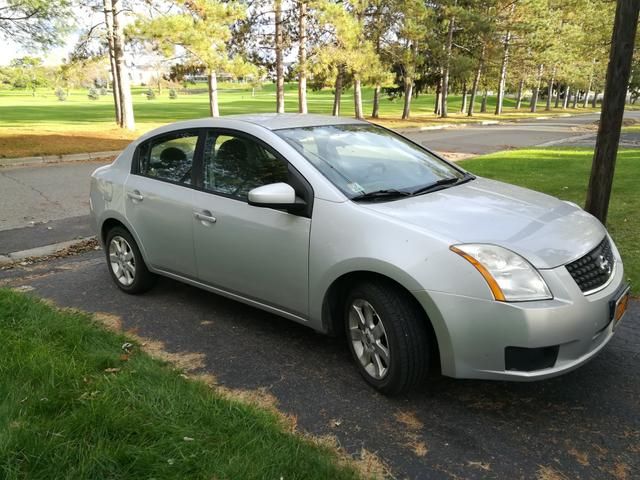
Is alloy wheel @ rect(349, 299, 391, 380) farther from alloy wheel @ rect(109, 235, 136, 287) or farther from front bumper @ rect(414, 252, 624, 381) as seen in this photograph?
alloy wheel @ rect(109, 235, 136, 287)

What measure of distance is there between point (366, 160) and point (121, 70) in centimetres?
1818

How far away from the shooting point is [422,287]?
112 inches

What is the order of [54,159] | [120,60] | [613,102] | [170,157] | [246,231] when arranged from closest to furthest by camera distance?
[246,231] < [170,157] < [613,102] < [54,159] < [120,60]

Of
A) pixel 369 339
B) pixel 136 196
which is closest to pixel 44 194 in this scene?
pixel 136 196

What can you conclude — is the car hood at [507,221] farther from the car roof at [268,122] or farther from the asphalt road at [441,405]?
the car roof at [268,122]

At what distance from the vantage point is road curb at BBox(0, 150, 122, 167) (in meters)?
13.6

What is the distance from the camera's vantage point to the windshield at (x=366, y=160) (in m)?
3.58

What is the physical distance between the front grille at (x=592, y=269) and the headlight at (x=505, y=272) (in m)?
0.26

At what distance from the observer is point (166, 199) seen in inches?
170

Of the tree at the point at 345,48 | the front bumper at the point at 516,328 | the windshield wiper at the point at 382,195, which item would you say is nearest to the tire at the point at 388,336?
the front bumper at the point at 516,328

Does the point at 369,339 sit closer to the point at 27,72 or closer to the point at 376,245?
the point at 376,245

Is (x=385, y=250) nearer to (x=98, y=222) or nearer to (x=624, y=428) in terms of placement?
(x=624, y=428)

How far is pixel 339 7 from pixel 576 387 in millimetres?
22010

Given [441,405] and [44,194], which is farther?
[44,194]
